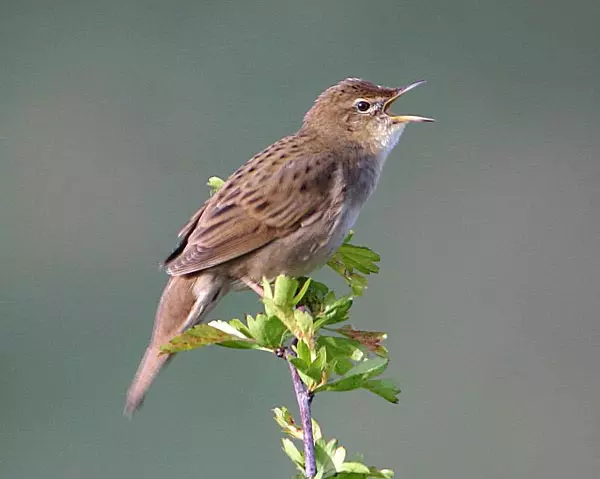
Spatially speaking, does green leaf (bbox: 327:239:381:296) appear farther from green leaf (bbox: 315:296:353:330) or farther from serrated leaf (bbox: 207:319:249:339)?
serrated leaf (bbox: 207:319:249:339)

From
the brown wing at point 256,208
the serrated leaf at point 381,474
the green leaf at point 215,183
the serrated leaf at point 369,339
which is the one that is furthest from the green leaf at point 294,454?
the green leaf at point 215,183

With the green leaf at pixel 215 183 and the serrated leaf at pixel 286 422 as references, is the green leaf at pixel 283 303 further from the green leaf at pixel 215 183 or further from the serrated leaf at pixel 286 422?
the green leaf at pixel 215 183

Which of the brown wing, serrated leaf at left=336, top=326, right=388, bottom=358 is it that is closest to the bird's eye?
the brown wing

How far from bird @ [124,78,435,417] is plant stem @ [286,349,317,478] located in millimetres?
843

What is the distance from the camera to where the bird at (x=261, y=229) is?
2.84 m

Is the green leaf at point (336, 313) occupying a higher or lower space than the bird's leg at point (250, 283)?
higher

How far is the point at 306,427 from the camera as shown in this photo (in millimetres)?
1755

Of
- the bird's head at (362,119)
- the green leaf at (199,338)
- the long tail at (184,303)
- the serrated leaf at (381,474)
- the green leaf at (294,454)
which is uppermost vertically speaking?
the bird's head at (362,119)

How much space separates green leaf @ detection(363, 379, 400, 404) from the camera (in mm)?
1863

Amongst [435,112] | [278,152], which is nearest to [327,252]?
[278,152]

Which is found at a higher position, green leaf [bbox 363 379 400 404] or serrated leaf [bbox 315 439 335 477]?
green leaf [bbox 363 379 400 404]

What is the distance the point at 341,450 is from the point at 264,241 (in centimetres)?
121

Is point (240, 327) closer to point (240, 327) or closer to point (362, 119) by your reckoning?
point (240, 327)

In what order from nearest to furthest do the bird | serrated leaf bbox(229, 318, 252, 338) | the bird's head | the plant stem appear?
the plant stem → serrated leaf bbox(229, 318, 252, 338) → the bird → the bird's head
